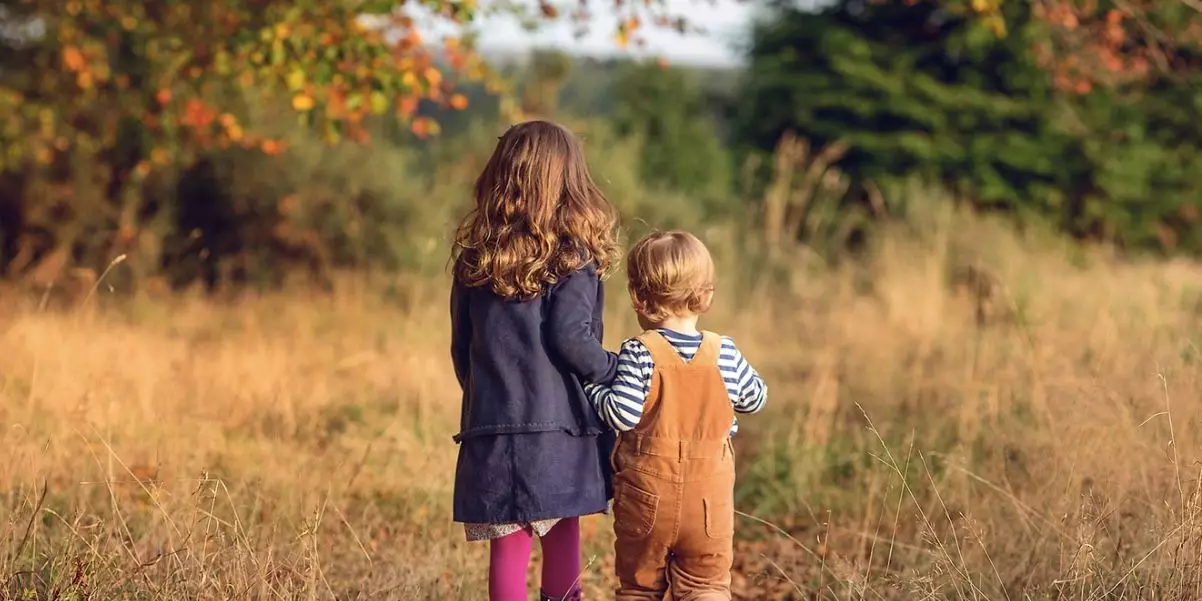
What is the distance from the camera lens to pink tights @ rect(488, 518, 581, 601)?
3125 millimetres

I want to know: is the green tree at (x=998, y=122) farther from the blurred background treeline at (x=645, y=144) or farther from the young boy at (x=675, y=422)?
the young boy at (x=675, y=422)

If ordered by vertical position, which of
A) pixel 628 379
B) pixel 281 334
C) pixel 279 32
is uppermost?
pixel 279 32

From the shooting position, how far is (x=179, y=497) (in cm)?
399

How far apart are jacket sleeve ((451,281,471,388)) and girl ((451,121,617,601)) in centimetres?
4

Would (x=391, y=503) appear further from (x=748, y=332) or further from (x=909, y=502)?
(x=748, y=332)

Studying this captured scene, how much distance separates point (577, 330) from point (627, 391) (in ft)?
0.65

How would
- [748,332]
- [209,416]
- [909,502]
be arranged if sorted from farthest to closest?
[748,332] < [209,416] < [909,502]

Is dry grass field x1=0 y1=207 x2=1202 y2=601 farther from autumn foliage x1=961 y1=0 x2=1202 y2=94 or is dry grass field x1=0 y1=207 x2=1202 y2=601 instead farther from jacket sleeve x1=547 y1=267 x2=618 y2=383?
autumn foliage x1=961 y1=0 x2=1202 y2=94

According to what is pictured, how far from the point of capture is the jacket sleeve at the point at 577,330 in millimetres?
3002

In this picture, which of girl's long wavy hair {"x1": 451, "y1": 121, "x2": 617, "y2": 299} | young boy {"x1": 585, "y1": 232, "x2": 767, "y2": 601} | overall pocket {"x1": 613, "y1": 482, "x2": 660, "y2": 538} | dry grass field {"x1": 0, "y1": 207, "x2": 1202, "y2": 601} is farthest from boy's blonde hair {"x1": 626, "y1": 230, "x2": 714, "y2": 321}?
dry grass field {"x1": 0, "y1": 207, "x2": 1202, "y2": 601}

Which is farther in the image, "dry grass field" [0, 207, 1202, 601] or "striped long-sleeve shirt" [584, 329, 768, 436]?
"dry grass field" [0, 207, 1202, 601]

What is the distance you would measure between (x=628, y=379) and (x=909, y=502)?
6.53 feet

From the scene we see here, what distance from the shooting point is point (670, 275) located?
3.03 m

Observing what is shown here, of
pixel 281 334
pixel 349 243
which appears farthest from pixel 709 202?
pixel 281 334
